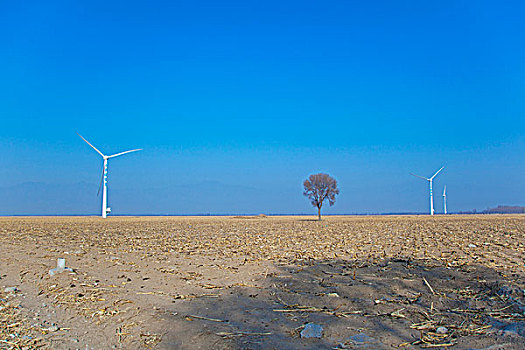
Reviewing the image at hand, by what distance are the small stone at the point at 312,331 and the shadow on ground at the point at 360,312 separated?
0.22 feet

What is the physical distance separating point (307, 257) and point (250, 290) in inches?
161

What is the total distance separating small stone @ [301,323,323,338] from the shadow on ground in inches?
2.6

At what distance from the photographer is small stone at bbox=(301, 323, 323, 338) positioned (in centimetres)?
493

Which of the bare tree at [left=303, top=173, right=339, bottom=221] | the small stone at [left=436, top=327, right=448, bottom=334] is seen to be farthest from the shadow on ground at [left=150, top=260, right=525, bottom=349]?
the bare tree at [left=303, top=173, right=339, bottom=221]

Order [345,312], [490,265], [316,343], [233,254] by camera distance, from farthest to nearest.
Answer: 1. [233,254]
2. [490,265]
3. [345,312]
4. [316,343]

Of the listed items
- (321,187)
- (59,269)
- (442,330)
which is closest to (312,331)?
(442,330)

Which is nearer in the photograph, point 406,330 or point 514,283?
point 406,330

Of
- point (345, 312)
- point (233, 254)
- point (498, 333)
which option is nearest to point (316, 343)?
point (345, 312)

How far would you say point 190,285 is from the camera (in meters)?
7.42

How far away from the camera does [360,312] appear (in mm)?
5816

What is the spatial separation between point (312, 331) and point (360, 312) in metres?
1.12

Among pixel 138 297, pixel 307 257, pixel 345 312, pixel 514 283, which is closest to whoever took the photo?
pixel 345 312

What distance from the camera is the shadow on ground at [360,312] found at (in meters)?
4.76

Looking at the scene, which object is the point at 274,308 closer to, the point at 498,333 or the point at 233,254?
the point at 498,333
